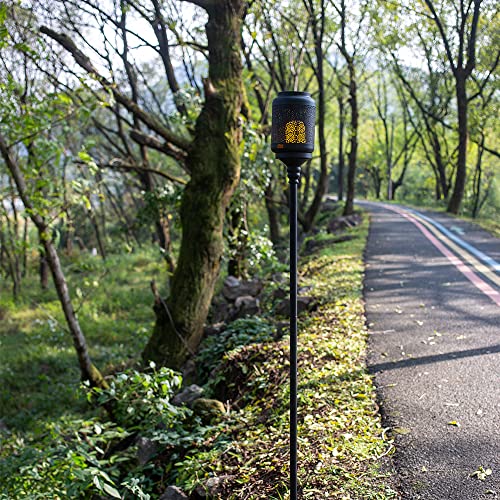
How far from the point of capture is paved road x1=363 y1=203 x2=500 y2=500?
3400 mm

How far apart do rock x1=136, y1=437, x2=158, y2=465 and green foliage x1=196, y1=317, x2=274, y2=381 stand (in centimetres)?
165

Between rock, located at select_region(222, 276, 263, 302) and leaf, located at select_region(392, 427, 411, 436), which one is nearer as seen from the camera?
leaf, located at select_region(392, 427, 411, 436)

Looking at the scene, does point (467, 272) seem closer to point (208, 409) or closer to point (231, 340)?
point (231, 340)

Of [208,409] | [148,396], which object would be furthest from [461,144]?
[148,396]

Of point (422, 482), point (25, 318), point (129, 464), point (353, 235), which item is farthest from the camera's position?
point (25, 318)

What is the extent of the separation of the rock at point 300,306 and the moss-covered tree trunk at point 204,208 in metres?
1.08

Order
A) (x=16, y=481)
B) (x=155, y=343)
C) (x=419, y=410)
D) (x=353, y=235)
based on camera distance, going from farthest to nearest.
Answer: (x=353, y=235)
(x=155, y=343)
(x=16, y=481)
(x=419, y=410)

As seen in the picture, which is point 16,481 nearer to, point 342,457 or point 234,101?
point 342,457

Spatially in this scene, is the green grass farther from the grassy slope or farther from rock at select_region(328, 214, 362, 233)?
rock at select_region(328, 214, 362, 233)

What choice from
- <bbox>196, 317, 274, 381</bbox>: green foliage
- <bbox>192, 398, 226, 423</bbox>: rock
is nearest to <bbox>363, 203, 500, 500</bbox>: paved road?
<bbox>196, 317, 274, 381</bbox>: green foliage

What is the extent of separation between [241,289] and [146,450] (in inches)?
187

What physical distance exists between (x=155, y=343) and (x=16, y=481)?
10.1 ft

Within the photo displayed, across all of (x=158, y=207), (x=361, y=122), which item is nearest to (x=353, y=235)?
(x=158, y=207)

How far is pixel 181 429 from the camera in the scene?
192 inches
